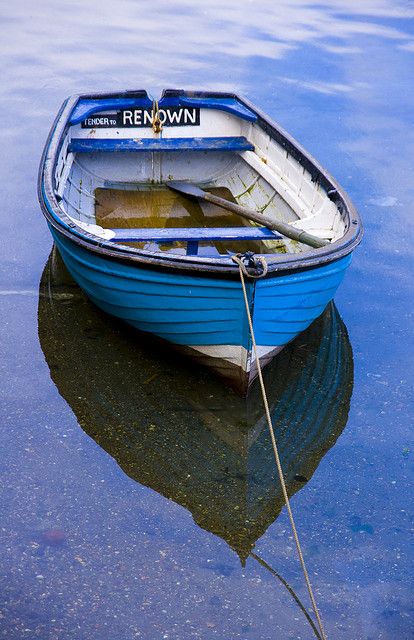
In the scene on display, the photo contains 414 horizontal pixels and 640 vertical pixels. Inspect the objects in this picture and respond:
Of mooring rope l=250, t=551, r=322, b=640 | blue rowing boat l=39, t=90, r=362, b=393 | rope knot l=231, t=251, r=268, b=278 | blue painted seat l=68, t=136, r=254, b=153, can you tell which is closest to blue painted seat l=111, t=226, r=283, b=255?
blue rowing boat l=39, t=90, r=362, b=393

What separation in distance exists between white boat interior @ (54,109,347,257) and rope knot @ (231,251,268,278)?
2.03 meters

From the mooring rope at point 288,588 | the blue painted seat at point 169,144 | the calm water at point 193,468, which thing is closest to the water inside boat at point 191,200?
the blue painted seat at point 169,144

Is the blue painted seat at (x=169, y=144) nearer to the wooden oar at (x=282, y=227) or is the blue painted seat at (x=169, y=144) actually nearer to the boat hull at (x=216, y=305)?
the wooden oar at (x=282, y=227)

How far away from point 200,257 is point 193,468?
1410mm

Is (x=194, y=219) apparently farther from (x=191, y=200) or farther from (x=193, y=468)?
(x=193, y=468)

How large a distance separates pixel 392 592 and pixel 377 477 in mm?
1011

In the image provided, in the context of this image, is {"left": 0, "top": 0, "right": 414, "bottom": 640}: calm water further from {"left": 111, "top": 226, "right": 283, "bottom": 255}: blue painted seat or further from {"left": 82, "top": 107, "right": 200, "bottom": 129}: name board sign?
{"left": 82, "top": 107, "right": 200, "bottom": 129}: name board sign

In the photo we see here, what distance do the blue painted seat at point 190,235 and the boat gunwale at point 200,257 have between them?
397 mm

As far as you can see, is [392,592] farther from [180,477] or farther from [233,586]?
[180,477]

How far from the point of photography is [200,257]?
5234 mm

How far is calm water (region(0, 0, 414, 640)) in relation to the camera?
4105 mm

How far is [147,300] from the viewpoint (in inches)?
223

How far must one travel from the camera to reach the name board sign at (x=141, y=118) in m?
8.74

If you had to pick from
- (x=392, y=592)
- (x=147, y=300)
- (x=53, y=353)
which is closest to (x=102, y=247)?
(x=147, y=300)
